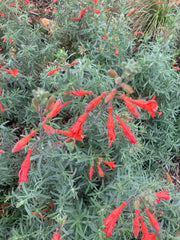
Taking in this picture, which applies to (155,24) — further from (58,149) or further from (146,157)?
(58,149)

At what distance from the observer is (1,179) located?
271cm

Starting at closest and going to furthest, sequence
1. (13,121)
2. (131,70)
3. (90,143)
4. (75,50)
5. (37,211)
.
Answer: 1. (131,70)
2. (37,211)
3. (90,143)
4. (13,121)
5. (75,50)

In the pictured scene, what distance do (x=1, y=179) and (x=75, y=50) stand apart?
2929mm

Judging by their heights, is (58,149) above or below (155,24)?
below

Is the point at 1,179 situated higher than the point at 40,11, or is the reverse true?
the point at 40,11

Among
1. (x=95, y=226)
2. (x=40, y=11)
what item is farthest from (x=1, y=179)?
(x=40, y=11)

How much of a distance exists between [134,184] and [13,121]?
265 centimetres

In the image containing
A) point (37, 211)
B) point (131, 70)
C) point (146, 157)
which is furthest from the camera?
point (146, 157)

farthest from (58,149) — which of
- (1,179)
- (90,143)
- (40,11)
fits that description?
(40,11)

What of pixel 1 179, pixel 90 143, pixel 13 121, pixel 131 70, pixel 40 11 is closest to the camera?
pixel 131 70

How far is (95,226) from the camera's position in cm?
253

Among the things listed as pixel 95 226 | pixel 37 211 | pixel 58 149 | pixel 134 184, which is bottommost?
pixel 95 226

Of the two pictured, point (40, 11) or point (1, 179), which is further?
point (40, 11)

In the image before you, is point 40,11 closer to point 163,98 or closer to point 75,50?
point 75,50
